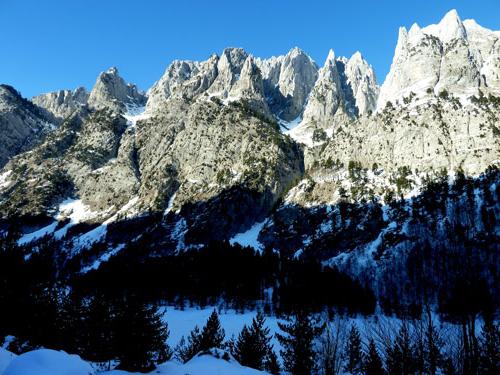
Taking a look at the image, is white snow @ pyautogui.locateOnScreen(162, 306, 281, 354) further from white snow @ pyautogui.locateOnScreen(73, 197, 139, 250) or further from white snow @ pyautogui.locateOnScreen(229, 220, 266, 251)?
white snow @ pyautogui.locateOnScreen(73, 197, 139, 250)

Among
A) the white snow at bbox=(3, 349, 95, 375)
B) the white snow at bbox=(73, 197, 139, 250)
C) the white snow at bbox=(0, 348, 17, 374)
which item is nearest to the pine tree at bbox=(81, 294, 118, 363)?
the white snow at bbox=(0, 348, 17, 374)

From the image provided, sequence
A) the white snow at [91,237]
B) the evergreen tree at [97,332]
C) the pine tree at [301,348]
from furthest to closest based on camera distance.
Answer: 1. the white snow at [91,237]
2. the evergreen tree at [97,332]
3. the pine tree at [301,348]

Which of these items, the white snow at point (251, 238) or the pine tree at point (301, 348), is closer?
the pine tree at point (301, 348)

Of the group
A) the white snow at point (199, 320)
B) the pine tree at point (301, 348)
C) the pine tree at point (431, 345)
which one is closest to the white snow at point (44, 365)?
the pine tree at point (431, 345)

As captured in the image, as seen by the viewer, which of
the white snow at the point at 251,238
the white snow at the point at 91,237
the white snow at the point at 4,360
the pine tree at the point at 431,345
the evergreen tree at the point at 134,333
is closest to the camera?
the white snow at the point at 4,360

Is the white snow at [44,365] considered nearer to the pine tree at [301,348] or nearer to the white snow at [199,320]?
the pine tree at [301,348]

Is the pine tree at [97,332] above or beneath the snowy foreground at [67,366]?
beneath

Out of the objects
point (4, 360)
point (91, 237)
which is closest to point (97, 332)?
point (4, 360)

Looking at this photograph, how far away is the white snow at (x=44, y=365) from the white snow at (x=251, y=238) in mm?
146212

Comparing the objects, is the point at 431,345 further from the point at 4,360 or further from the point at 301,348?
the point at 4,360

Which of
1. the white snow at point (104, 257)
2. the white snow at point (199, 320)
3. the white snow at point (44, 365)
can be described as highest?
the white snow at point (104, 257)

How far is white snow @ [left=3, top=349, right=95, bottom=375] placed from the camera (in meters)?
16.5

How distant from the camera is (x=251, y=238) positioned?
580ft

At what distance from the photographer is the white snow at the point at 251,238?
552 ft
